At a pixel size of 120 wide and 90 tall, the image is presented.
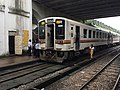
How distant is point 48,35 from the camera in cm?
1400

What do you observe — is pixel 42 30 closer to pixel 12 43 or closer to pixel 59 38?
pixel 59 38

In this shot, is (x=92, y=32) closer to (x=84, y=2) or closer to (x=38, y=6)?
(x=84, y=2)

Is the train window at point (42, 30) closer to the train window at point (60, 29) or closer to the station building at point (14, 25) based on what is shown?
the train window at point (60, 29)

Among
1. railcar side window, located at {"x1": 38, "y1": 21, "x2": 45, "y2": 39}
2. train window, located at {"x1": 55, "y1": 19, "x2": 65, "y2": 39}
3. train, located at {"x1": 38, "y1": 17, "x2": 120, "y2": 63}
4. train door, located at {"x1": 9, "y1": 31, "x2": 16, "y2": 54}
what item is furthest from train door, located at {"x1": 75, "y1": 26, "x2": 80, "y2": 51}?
train door, located at {"x1": 9, "y1": 31, "x2": 16, "y2": 54}

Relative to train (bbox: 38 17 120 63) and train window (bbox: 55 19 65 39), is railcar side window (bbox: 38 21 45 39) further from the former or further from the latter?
train window (bbox: 55 19 65 39)

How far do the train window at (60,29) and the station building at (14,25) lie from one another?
17.3 ft

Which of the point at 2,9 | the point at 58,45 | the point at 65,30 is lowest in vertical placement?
the point at 58,45

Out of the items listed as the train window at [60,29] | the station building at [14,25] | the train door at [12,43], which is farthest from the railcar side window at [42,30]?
the train door at [12,43]

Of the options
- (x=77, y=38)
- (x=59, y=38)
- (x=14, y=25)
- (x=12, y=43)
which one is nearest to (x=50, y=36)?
(x=59, y=38)

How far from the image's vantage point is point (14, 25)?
17203 mm

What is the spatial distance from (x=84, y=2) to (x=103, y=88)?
1765 cm

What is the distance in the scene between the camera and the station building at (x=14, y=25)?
1587cm

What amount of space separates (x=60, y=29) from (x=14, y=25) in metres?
5.97

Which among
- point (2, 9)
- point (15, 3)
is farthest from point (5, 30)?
point (15, 3)
